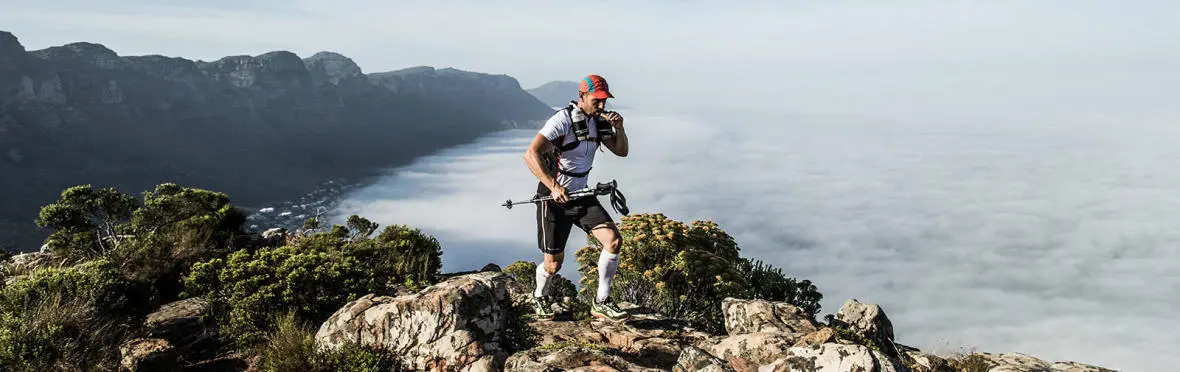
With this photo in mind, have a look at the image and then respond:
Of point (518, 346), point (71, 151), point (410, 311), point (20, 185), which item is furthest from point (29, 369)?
point (71, 151)

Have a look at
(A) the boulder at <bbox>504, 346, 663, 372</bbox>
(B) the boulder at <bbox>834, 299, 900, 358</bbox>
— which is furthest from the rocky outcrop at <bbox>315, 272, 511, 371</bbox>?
(B) the boulder at <bbox>834, 299, 900, 358</bbox>

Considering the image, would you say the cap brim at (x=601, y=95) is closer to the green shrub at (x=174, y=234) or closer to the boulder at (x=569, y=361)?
the boulder at (x=569, y=361)

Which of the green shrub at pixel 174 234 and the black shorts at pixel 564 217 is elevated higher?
the black shorts at pixel 564 217

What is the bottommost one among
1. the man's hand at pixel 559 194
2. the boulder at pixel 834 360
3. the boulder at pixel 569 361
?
the boulder at pixel 569 361

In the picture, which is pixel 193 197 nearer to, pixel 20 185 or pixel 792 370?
pixel 792 370

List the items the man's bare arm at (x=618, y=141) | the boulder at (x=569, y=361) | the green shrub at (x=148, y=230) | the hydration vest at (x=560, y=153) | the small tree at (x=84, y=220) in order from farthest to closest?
the small tree at (x=84, y=220) < the green shrub at (x=148, y=230) < the man's bare arm at (x=618, y=141) < the hydration vest at (x=560, y=153) < the boulder at (x=569, y=361)

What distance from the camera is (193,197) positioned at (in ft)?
41.8

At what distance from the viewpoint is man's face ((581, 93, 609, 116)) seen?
682 cm

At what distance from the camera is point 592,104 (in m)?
6.88

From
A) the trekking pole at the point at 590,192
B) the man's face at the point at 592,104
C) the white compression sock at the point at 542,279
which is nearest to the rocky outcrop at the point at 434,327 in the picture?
the white compression sock at the point at 542,279

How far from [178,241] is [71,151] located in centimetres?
24394

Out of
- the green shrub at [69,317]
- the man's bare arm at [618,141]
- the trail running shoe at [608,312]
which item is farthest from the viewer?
the trail running shoe at [608,312]

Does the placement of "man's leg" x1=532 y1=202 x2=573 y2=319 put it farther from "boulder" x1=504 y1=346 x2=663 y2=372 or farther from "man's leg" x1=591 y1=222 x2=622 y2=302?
"boulder" x1=504 y1=346 x2=663 y2=372

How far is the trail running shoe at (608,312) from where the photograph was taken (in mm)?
8102
